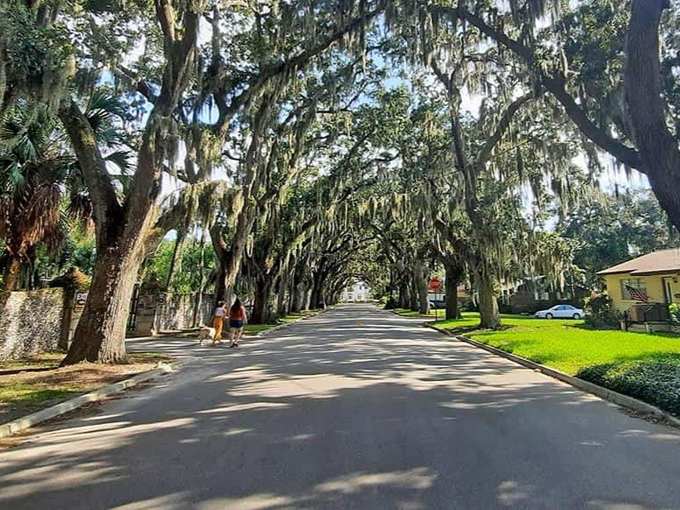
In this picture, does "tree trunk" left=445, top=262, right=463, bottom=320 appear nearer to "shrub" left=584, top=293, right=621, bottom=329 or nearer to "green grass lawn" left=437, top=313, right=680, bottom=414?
"shrub" left=584, top=293, right=621, bottom=329

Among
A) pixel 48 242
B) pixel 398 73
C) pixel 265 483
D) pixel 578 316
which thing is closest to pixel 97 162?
pixel 48 242

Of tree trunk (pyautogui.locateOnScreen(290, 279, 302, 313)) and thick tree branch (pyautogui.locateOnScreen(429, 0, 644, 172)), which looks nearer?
thick tree branch (pyautogui.locateOnScreen(429, 0, 644, 172))

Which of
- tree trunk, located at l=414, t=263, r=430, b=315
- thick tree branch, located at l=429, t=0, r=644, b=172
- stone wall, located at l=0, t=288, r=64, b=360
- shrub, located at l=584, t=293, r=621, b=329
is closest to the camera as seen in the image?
thick tree branch, located at l=429, t=0, r=644, b=172

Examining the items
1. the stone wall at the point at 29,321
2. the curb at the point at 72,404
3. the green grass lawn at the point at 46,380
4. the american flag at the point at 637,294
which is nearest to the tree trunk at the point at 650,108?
the curb at the point at 72,404

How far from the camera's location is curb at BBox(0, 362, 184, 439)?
5738mm

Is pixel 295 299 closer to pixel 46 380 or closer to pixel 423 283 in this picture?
pixel 423 283

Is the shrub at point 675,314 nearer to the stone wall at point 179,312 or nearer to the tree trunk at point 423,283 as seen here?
the tree trunk at point 423,283

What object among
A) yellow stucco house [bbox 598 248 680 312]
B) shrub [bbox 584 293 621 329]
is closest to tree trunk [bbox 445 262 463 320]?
shrub [bbox 584 293 621 329]

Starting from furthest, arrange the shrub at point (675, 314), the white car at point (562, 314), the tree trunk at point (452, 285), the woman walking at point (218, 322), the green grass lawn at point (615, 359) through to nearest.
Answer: the white car at point (562, 314), the tree trunk at point (452, 285), the shrub at point (675, 314), the woman walking at point (218, 322), the green grass lawn at point (615, 359)

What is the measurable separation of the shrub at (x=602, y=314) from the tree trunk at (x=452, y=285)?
6.59m

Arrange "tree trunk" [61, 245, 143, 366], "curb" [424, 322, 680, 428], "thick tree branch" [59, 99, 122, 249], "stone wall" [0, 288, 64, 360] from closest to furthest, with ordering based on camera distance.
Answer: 1. "curb" [424, 322, 680, 428]
2. "tree trunk" [61, 245, 143, 366]
3. "thick tree branch" [59, 99, 122, 249]
4. "stone wall" [0, 288, 64, 360]

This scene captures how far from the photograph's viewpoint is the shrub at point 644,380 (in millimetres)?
6569

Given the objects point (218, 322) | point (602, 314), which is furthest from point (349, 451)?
point (602, 314)

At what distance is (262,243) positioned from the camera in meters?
27.8
